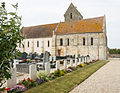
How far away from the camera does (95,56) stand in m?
30.2

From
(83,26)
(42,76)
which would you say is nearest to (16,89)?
(42,76)

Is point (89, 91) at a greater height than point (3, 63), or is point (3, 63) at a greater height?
point (3, 63)

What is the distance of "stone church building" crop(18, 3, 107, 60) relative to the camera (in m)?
30.4

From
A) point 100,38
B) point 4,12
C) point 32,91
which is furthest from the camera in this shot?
point 100,38

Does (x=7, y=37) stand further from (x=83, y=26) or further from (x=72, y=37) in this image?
(x=83, y=26)

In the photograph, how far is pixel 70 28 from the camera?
115 ft

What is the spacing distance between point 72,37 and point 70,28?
131 inches

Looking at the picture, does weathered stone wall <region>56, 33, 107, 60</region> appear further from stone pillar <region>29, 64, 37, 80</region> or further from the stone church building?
A: stone pillar <region>29, 64, 37, 80</region>

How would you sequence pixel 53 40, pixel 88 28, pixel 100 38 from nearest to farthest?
pixel 100 38 < pixel 88 28 < pixel 53 40

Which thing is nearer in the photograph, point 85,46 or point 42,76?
point 42,76

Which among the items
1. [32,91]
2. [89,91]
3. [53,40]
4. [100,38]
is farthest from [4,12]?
[53,40]

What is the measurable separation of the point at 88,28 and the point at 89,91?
27.8 metres

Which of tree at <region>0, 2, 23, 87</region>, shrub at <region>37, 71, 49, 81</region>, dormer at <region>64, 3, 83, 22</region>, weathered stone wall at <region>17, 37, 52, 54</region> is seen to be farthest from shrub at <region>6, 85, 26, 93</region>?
dormer at <region>64, 3, 83, 22</region>

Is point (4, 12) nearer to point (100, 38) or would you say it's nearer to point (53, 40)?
point (100, 38)
